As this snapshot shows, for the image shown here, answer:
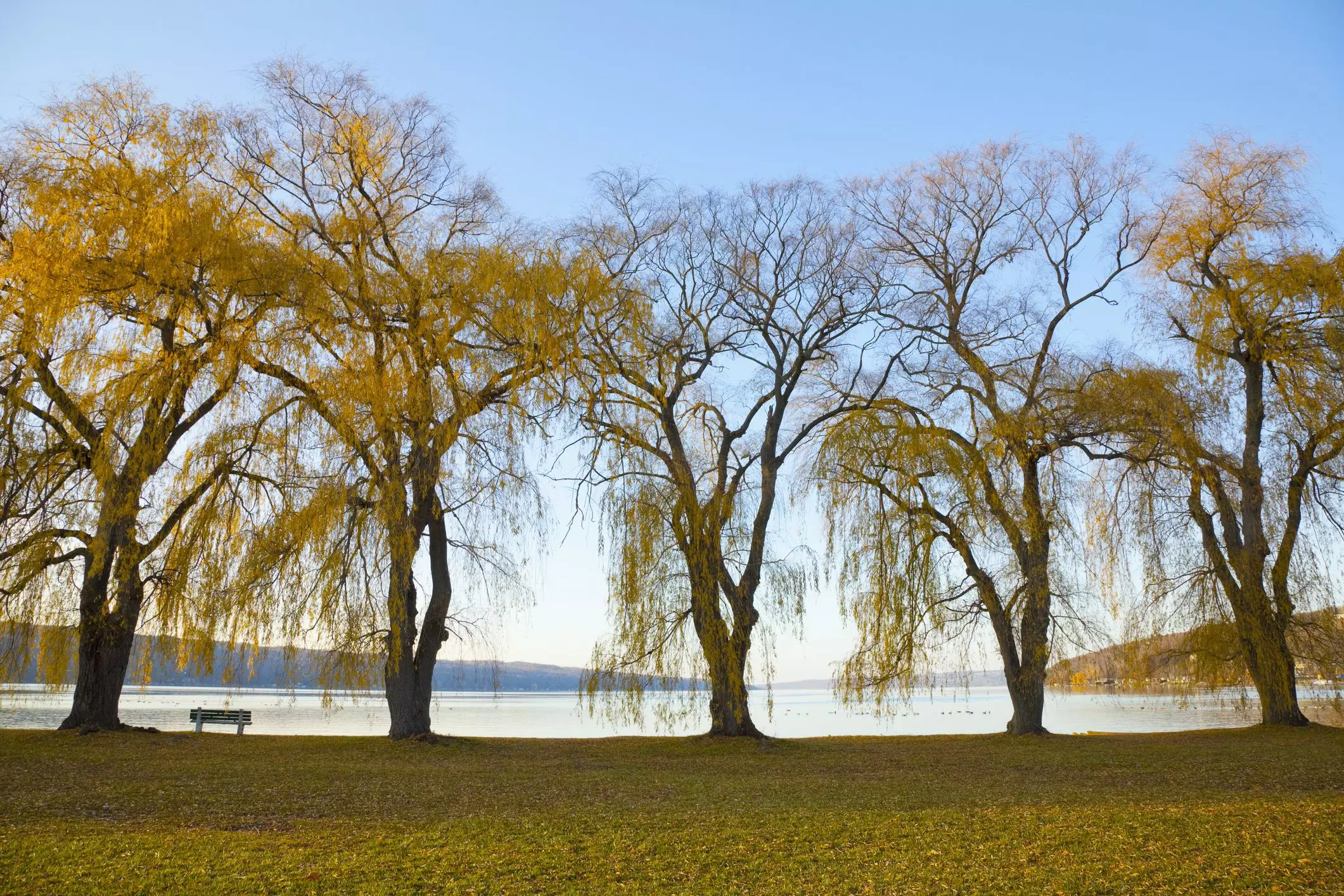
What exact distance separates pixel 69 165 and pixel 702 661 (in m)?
11.6

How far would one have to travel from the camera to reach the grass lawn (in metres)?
5.73

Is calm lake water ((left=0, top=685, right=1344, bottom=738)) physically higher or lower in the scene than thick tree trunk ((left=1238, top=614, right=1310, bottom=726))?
lower

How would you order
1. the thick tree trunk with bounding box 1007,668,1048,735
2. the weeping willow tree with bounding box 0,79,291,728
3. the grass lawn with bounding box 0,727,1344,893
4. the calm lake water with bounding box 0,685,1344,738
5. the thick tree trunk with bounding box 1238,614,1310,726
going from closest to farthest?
the grass lawn with bounding box 0,727,1344,893 → the weeping willow tree with bounding box 0,79,291,728 → the thick tree trunk with bounding box 1238,614,1310,726 → the thick tree trunk with bounding box 1007,668,1048,735 → the calm lake water with bounding box 0,685,1344,738

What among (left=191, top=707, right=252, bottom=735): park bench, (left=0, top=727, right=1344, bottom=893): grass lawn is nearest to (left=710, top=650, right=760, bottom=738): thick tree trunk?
(left=0, top=727, right=1344, bottom=893): grass lawn

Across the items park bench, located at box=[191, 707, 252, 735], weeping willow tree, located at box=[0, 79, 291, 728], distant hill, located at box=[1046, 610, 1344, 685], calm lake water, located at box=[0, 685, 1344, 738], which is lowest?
calm lake water, located at box=[0, 685, 1344, 738]

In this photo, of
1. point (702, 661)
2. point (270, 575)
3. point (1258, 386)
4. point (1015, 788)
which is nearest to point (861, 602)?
point (702, 661)

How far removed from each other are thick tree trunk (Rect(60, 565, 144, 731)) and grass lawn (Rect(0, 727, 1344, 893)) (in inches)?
29.5

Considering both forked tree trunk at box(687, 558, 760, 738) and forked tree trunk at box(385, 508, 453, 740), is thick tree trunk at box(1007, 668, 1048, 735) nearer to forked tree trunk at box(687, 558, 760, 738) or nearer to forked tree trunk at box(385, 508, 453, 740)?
forked tree trunk at box(687, 558, 760, 738)

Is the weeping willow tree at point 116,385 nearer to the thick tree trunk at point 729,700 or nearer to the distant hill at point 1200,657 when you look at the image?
the thick tree trunk at point 729,700

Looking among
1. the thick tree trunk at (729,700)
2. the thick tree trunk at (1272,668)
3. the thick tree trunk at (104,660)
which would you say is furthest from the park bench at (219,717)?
the thick tree trunk at (1272,668)

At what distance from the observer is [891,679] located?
14750mm

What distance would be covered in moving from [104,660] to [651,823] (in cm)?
1048

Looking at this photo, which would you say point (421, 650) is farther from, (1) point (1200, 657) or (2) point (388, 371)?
(1) point (1200, 657)

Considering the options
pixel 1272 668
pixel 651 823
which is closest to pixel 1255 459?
pixel 1272 668
